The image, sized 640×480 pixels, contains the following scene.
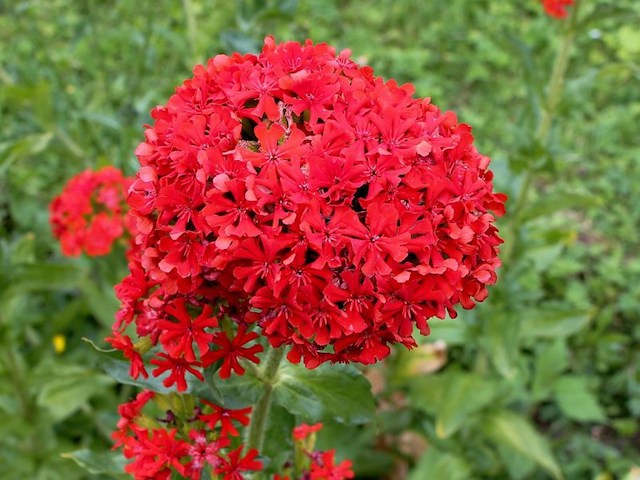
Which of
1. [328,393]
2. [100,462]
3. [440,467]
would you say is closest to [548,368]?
[440,467]

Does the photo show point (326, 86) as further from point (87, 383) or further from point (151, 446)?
point (87, 383)

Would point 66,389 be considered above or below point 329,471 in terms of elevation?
below

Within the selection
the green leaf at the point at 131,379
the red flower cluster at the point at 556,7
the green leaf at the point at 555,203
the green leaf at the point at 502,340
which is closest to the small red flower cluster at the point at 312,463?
the green leaf at the point at 131,379

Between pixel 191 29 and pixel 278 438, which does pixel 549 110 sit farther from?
pixel 278 438

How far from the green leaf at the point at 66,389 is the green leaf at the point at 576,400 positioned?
194 cm

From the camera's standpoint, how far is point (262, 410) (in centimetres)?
171

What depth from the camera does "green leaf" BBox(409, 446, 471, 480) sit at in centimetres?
301

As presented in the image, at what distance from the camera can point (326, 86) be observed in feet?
4.64

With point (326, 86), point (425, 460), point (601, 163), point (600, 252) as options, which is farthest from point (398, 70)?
point (326, 86)

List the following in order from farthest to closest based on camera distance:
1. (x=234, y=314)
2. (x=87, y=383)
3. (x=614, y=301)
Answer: (x=614, y=301)
(x=87, y=383)
(x=234, y=314)

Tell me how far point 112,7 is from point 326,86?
380 cm

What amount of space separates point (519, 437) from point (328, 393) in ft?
5.23

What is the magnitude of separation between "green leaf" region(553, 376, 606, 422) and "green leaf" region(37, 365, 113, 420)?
1.94 meters

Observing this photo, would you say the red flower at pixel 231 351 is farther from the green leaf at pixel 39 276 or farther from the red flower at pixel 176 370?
the green leaf at pixel 39 276
